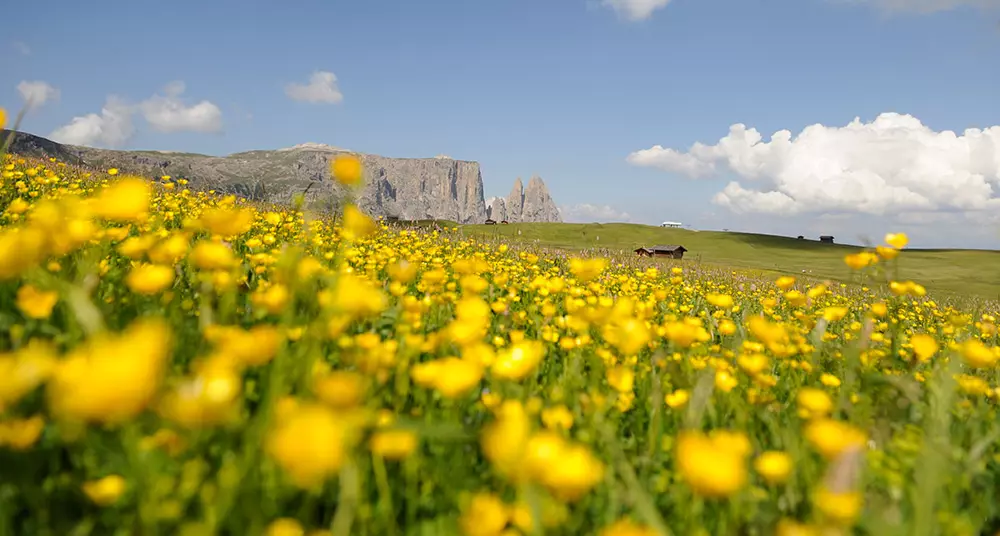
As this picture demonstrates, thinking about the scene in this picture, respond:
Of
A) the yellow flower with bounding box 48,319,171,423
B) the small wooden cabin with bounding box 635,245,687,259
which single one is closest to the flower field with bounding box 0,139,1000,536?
the yellow flower with bounding box 48,319,171,423

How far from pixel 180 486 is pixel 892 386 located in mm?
3190

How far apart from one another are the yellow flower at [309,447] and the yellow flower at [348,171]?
0.99 m

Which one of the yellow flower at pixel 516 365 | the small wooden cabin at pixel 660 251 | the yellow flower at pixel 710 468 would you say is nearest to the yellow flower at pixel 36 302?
the yellow flower at pixel 516 365

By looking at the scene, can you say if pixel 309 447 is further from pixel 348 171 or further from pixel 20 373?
pixel 348 171

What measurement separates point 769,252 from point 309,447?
92655mm

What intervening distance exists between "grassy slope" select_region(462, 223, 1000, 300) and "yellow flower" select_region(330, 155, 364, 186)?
4896 centimetres

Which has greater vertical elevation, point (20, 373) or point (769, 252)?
point (20, 373)

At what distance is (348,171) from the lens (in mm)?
1848

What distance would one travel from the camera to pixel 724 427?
8.70ft

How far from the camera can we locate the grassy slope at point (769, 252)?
57.0 m

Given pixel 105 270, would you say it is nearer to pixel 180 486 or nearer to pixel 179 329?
pixel 179 329

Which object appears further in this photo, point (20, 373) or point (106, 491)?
point (106, 491)

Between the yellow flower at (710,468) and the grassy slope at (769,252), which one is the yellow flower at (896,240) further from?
the grassy slope at (769,252)

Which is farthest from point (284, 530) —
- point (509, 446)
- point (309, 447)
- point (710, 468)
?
point (710, 468)
